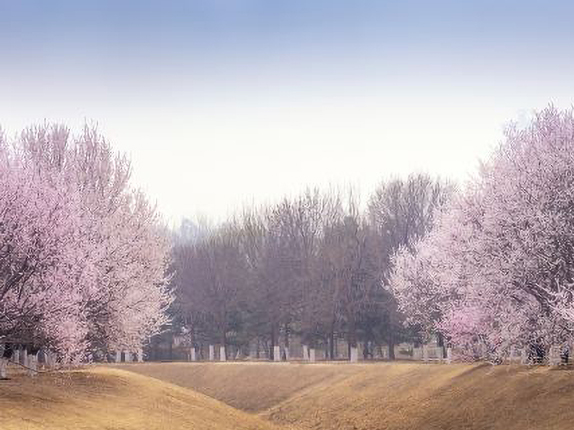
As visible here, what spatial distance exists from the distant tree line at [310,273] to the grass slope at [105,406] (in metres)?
36.0

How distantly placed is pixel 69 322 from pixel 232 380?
109ft

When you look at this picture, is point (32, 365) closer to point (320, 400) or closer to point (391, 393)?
point (391, 393)

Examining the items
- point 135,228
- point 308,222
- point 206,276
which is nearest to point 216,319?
point 206,276

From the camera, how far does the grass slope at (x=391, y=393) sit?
1458 inches

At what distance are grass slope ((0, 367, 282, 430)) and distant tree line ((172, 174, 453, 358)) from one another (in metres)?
36.0

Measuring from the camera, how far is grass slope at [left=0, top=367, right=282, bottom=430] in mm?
30797

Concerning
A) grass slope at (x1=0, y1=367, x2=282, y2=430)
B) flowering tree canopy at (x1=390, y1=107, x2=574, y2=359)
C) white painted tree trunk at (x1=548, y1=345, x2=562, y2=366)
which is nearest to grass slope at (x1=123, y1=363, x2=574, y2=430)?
white painted tree trunk at (x1=548, y1=345, x2=562, y2=366)

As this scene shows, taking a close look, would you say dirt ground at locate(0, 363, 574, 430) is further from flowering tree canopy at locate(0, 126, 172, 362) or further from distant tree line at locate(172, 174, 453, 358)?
distant tree line at locate(172, 174, 453, 358)

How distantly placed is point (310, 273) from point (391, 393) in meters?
35.5

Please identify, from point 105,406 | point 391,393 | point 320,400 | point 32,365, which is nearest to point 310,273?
point 320,400

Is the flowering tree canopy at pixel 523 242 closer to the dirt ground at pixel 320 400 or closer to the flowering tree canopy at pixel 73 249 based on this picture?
the dirt ground at pixel 320 400

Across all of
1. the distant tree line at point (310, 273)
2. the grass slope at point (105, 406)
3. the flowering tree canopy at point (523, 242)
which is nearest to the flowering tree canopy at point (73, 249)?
the grass slope at point (105, 406)

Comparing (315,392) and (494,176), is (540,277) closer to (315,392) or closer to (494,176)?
(494,176)

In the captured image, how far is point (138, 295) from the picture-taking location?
1903 inches
